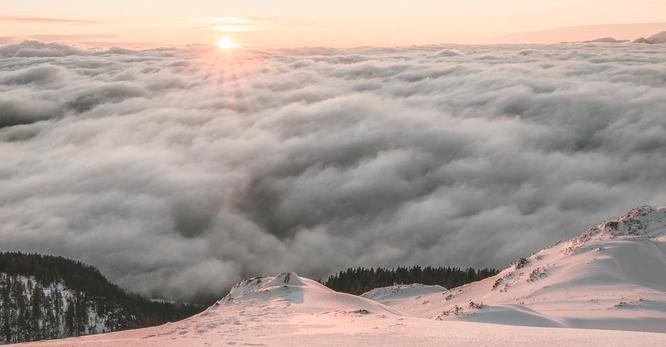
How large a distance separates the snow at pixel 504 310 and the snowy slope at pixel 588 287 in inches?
2.1

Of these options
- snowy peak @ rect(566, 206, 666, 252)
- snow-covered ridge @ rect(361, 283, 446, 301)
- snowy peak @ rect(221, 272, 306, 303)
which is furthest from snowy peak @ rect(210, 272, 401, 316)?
snow-covered ridge @ rect(361, 283, 446, 301)

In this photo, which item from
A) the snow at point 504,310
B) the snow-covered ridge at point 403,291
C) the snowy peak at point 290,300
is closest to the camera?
the snow at point 504,310

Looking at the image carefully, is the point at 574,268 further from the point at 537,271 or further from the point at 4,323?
the point at 4,323

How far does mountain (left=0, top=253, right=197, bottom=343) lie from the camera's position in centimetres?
10975

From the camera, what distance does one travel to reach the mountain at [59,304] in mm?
109750

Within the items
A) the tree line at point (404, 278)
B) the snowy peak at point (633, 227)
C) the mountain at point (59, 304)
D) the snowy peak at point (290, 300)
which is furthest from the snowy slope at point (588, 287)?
the mountain at point (59, 304)

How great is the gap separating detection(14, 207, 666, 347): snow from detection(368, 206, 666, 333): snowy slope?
0.17 feet

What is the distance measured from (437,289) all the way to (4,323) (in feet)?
310

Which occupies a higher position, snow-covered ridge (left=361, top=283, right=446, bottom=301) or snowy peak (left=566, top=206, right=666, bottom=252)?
snowy peak (left=566, top=206, right=666, bottom=252)

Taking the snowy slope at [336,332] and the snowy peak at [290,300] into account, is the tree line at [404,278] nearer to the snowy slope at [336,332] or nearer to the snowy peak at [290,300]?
the snowy peak at [290,300]

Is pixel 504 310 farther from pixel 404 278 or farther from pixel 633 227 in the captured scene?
pixel 404 278

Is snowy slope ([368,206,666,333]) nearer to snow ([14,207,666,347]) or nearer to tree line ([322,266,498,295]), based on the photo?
snow ([14,207,666,347])

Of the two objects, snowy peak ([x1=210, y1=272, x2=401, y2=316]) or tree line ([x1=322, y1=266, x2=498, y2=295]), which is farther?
tree line ([x1=322, y1=266, x2=498, y2=295])

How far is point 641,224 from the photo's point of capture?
120ft
